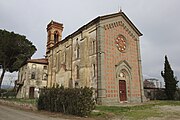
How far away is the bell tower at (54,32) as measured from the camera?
40859 mm

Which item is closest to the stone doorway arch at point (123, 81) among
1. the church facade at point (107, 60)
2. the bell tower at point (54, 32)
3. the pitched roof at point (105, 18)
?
the church facade at point (107, 60)

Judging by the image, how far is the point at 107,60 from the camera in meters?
20.3

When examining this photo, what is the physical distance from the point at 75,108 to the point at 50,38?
106ft

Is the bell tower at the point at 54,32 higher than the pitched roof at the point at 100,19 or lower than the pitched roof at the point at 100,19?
higher

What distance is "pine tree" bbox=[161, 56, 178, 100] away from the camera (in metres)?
27.4

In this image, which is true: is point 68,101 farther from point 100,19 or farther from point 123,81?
point 100,19

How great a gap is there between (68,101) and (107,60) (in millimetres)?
9883

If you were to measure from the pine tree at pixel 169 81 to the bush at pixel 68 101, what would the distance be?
70.0 ft

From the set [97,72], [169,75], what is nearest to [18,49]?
[97,72]

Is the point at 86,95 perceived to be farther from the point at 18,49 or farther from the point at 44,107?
the point at 18,49

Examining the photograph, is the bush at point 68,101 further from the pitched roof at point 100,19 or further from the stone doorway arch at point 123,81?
the pitched roof at point 100,19

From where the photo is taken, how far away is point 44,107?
557 inches

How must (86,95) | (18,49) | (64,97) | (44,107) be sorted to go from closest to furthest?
(86,95)
(64,97)
(44,107)
(18,49)

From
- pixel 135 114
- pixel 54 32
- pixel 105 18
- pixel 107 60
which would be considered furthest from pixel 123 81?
pixel 54 32
